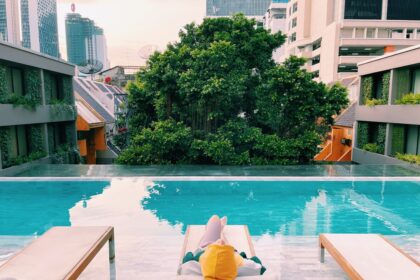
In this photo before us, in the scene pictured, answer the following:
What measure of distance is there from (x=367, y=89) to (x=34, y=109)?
748 inches

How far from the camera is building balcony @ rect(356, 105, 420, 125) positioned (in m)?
14.0

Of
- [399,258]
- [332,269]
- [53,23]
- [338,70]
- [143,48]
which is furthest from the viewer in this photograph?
[53,23]

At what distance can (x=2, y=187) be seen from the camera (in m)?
10.6

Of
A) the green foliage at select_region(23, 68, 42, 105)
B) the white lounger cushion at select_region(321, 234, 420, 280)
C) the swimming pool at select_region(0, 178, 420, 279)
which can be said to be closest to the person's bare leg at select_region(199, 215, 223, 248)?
the swimming pool at select_region(0, 178, 420, 279)

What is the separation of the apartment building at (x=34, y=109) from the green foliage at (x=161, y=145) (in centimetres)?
482

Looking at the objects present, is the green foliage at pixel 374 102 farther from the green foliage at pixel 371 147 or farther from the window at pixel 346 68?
the window at pixel 346 68

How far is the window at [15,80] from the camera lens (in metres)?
14.5

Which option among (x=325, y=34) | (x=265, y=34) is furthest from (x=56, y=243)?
(x=325, y=34)

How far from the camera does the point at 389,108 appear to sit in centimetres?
1573

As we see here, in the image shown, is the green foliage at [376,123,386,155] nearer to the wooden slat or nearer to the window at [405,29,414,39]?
the wooden slat

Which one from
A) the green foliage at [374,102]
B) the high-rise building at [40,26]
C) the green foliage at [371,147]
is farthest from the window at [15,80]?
the high-rise building at [40,26]

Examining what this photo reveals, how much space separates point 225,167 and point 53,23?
17656 cm

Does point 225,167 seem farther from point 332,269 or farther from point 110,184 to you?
point 332,269

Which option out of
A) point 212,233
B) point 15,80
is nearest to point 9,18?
point 15,80
